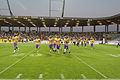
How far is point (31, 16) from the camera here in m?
50.3

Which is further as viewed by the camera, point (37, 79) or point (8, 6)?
point (8, 6)

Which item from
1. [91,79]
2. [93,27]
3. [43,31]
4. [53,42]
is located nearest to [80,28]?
[93,27]

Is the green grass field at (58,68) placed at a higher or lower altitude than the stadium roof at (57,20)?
lower

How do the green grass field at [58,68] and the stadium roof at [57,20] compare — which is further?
the stadium roof at [57,20]

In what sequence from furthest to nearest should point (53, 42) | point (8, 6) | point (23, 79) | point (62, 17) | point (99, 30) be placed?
point (99, 30) → point (62, 17) → point (8, 6) → point (53, 42) → point (23, 79)

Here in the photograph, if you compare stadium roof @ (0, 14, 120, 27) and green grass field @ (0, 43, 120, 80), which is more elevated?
stadium roof @ (0, 14, 120, 27)

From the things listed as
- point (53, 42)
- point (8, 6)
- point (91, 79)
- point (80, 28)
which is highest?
point (8, 6)

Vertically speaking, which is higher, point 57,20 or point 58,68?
point 57,20

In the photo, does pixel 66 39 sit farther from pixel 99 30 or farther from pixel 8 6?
pixel 99 30

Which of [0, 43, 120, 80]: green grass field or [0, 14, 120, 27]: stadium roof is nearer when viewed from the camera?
[0, 43, 120, 80]: green grass field

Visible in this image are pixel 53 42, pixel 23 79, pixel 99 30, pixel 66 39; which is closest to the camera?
pixel 23 79

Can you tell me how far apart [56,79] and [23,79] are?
4.83 feet

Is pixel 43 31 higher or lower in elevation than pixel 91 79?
higher

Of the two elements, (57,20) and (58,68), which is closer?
(58,68)
